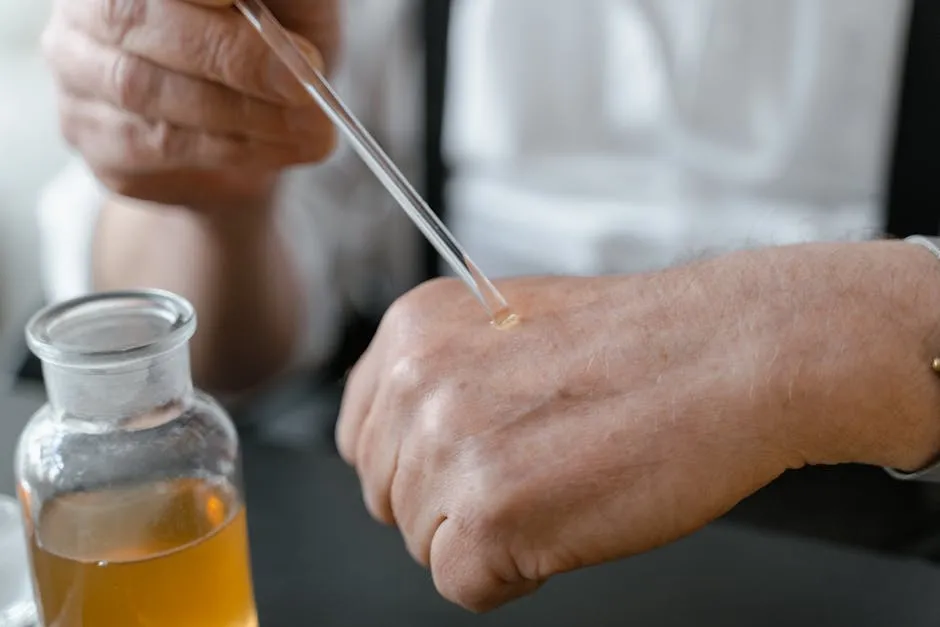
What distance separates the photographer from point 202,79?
0.49 m

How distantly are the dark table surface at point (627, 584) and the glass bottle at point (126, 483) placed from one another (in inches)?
2.1

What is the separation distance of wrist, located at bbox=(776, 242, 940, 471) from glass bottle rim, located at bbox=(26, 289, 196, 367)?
0.19 m

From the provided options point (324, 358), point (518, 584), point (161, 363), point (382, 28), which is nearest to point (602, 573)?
point (518, 584)

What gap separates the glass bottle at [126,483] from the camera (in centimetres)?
35

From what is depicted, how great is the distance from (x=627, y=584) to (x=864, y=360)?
0.42 feet

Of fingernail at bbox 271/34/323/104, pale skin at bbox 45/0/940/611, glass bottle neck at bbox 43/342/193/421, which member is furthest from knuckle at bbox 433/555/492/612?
fingernail at bbox 271/34/323/104

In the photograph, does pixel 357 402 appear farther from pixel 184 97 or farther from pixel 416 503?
pixel 184 97

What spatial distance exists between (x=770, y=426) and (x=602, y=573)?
11 centimetres

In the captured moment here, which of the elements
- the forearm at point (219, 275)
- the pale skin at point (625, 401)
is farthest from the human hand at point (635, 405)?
the forearm at point (219, 275)

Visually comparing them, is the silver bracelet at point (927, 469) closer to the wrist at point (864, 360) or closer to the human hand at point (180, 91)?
the wrist at point (864, 360)

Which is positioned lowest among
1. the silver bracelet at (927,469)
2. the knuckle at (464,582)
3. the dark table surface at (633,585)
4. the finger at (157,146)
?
the dark table surface at (633,585)

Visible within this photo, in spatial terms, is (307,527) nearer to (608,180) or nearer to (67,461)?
(67,461)

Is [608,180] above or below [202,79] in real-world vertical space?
below

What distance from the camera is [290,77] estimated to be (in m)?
0.48
